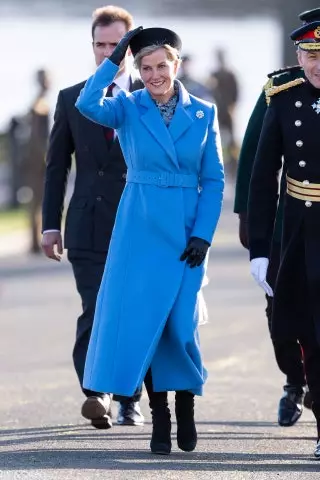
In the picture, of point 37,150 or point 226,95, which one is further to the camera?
point 226,95

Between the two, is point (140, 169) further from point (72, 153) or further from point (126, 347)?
point (72, 153)

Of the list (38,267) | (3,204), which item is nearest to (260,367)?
(38,267)

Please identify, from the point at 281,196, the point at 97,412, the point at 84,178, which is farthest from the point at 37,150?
the point at 281,196

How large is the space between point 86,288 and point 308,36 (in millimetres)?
2135

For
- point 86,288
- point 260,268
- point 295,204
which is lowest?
point 86,288

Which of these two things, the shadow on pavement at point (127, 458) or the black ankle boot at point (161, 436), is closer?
the shadow on pavement at point (127, 458)

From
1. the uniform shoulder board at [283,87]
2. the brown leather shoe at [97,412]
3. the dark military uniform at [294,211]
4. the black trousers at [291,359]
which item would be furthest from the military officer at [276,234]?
the brown leather shoe at [97,412]

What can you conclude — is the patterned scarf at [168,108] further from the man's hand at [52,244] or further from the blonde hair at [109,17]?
the man's hand at [52,244]

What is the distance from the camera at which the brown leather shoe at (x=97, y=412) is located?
30.5 ft

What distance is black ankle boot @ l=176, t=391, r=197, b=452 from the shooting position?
832cm

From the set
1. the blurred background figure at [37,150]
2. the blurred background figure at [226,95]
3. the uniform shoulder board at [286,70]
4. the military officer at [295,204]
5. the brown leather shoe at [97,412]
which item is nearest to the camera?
the military officer at [295,204]

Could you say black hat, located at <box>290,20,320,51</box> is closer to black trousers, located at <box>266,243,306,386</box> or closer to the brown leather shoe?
black trousers, located at <box>266,243,306,386</box>

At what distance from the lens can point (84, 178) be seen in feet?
31.6

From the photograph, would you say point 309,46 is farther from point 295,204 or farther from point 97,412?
point 97,412
